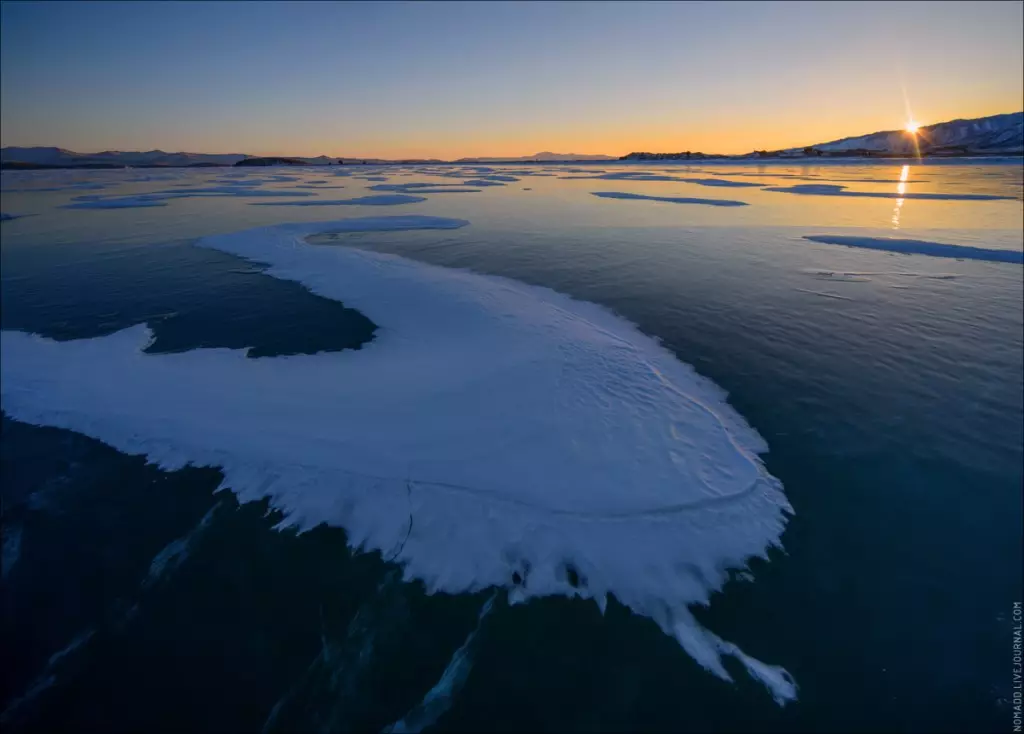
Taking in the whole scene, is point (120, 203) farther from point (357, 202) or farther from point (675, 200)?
point (675, 200)

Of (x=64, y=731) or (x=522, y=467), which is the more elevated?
(x=522, y=467)

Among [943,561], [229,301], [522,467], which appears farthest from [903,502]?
[229,301]

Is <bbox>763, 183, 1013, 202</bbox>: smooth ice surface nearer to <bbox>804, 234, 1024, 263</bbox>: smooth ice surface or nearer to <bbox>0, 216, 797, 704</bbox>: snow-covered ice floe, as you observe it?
<bbox>804, 234, 1024, 263</bbox>: smooth ice surface

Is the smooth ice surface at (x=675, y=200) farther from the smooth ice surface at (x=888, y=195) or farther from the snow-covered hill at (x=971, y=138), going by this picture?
the snow-covered hill at (x=971, y=138)

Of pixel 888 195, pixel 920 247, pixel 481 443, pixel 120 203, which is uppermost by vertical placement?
pixel 120 203

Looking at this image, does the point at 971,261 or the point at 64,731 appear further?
the point at 971,261

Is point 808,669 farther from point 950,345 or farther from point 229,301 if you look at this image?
point 229,301

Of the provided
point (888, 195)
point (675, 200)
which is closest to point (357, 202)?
point (675, 200)

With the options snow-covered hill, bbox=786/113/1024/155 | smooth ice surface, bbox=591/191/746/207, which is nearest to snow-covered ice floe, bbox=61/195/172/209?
smooth ice surface, bbox=591/191/746/207
